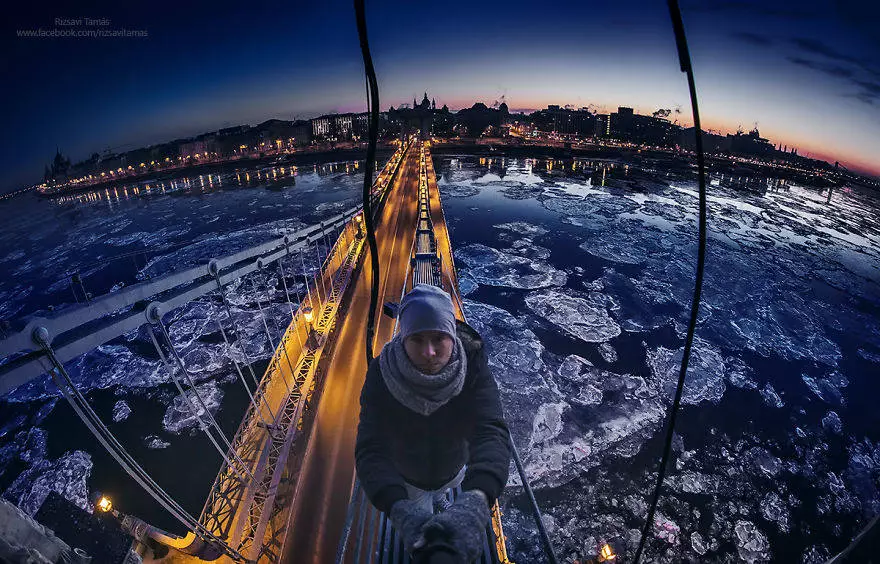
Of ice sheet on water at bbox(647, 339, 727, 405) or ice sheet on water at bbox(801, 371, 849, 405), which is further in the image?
ice sheet on water at bbox(801, 371, 849, 405)

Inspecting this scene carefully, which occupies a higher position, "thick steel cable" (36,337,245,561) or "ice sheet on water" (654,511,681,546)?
"thick steel cable" (36,337,245,561)

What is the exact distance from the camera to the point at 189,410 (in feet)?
36.8

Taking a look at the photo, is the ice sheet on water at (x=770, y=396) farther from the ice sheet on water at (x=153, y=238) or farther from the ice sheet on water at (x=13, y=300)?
the ice sheet on water at (x=153, y=238)

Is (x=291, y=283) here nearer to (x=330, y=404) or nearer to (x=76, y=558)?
(x=330, y=404)

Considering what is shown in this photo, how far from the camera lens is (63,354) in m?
2.22

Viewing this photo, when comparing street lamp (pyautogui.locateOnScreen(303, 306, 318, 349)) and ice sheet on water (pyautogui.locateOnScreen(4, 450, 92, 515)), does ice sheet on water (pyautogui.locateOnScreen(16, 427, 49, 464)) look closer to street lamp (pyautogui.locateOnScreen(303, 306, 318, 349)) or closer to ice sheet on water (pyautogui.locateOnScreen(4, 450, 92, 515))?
ice sheet on water (pyautogui.locateOnScreen(4, 450, 92, 515))

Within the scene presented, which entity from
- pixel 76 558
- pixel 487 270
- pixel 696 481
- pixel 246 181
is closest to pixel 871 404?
pixel 696 481

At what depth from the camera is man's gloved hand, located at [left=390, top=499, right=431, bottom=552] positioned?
68.6 inches

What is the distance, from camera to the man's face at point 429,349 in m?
2.01

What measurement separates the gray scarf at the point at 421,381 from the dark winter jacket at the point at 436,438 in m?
0.11

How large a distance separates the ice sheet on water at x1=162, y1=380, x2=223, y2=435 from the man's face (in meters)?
12.1

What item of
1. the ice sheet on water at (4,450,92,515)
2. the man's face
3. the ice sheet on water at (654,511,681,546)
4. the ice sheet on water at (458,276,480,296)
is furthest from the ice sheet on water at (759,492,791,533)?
the ice sheet on water at (4,450,92,515)

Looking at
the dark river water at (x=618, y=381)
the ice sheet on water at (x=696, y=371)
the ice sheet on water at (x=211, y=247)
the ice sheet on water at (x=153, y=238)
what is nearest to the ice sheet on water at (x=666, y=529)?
the dark river water at (x=618, y=381)

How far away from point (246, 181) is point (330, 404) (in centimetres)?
6163
